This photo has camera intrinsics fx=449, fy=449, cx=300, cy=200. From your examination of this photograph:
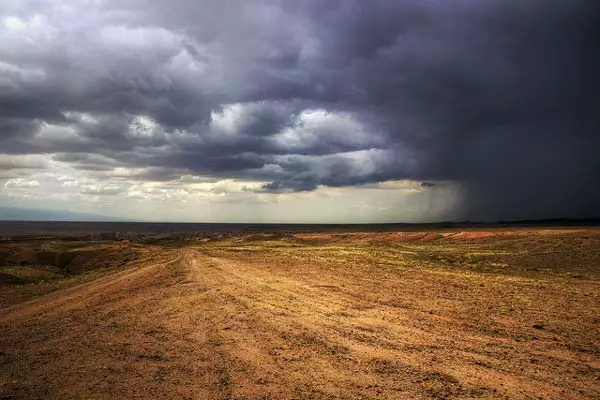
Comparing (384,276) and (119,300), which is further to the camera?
(384,276)

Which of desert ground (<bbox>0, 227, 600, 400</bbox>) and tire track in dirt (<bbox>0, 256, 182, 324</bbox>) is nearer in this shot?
desert ground (<bbox>0, 227, 600, 400</bbox>)

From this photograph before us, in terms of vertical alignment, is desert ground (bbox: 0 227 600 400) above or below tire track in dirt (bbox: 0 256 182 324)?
above

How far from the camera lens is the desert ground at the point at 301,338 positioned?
25.7 ft

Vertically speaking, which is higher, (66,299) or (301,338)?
(301,338)

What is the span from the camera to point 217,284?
1958cm

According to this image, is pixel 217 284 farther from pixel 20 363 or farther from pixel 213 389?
pixel 213 389

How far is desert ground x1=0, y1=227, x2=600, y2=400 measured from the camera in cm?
782

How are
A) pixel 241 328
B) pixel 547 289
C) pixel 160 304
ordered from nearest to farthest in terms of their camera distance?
pixel 241 328, pixel 160 304, pixel 547 289

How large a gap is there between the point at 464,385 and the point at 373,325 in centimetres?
443

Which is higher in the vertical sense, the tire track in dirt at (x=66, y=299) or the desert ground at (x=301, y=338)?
the desert ground at (x=301, y=338)

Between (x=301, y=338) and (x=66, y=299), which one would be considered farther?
(x=66, y=299)

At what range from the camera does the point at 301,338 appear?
10.8 meters

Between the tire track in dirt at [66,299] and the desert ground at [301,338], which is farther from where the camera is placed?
the tire track in dirt at [66,299]

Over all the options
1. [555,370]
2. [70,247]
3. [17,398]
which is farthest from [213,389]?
[70,247]
